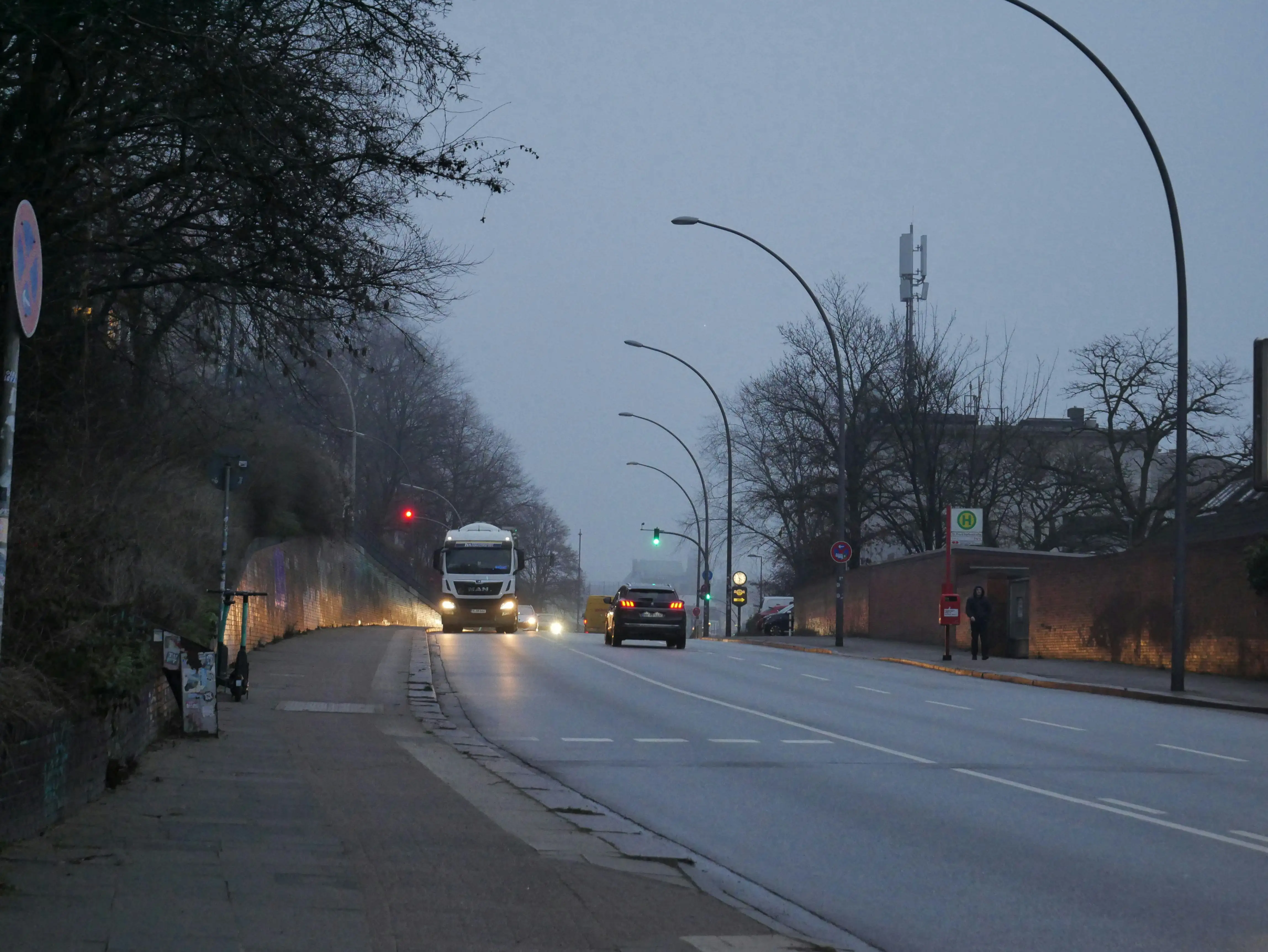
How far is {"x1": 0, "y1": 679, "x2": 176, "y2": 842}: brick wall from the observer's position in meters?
7.21

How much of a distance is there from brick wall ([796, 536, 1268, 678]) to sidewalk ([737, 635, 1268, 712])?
42 centimetres

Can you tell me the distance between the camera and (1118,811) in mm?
10750

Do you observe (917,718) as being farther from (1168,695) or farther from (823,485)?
(823,485)

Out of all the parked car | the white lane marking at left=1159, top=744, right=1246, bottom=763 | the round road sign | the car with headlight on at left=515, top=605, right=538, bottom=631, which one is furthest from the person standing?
the car with headlight on at left=515, top=605, right=538, bottom=631

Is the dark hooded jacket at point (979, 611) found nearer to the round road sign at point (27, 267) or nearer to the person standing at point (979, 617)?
the person standing at point (979, 617)

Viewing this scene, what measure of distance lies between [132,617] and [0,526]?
429cm

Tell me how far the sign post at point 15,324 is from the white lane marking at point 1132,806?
25.8 ft

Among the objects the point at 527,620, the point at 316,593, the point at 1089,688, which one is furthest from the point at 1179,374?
the point at 527,620

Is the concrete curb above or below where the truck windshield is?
below

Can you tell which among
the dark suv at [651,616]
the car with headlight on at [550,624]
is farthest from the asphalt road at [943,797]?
the car with headlight on at [550,624]

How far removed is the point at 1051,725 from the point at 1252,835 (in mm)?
8168

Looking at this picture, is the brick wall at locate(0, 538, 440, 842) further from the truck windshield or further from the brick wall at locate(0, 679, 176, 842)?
the truck windshield

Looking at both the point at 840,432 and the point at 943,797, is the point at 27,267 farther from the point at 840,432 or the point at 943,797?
the point at 840,432

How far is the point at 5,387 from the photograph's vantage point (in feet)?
23.7
